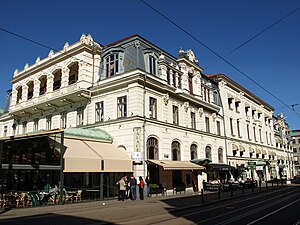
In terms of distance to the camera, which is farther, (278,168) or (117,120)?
(278,168)

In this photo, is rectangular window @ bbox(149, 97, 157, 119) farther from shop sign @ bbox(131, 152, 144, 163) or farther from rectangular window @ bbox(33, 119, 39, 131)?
rectangular window @ bbox(33, 119, 39, 131)

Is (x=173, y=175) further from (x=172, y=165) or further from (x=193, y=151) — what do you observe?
(x=193, y=151)

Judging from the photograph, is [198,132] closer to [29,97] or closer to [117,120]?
[117,120]

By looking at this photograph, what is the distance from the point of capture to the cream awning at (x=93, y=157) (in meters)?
17.6

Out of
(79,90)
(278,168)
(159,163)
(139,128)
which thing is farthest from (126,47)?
(278,168)

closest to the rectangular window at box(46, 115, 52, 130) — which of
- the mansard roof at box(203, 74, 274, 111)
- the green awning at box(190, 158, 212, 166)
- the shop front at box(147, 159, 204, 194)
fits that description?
the shop front at box(147, 159, 204, 194)

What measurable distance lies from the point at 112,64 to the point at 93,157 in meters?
10.2

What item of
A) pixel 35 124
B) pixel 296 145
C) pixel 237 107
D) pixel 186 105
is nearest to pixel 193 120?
pixel 186 105

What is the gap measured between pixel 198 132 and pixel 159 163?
952 cm

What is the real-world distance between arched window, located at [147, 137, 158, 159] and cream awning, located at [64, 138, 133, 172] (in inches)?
89.1

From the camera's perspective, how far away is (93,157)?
61.7 feet

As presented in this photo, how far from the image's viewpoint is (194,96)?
30.6 meters

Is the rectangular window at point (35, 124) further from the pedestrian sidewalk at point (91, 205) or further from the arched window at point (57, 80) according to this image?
A: the pedestrian sidewalk at point (91, 205)

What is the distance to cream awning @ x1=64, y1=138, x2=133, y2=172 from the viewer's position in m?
17.6
